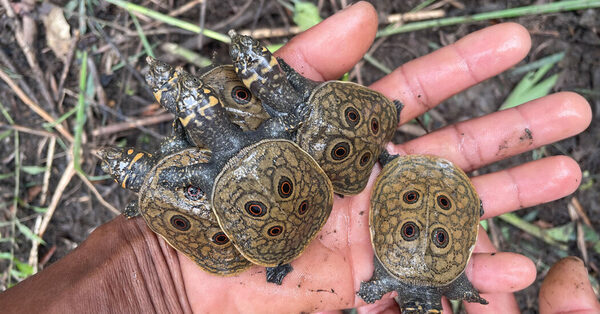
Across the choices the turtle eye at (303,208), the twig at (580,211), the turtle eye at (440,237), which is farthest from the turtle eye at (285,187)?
the twig at (580,211)

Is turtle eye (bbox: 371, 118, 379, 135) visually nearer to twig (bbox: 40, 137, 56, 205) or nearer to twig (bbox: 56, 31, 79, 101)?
twig (bbox: 56, 31, 79, 101)

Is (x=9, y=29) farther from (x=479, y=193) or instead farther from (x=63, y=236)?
(x=479, y=193)

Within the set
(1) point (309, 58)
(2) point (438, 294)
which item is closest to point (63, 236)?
(1) point (309, 58)

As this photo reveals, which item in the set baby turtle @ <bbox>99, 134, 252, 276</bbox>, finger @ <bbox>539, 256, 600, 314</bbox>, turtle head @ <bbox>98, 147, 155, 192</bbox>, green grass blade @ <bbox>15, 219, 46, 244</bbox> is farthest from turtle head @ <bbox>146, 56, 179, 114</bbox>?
finger @ <bbox>539, 256, 600, 314</bbox>

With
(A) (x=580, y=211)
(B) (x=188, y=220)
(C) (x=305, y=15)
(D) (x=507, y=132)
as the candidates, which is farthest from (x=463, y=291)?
(C) (x=305, y=15)

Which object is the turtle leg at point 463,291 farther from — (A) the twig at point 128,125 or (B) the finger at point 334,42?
(A) the twig at point 128,125

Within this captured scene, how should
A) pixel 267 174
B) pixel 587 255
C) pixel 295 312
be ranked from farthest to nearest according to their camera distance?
pixel 587 255 → pixel 295 312 → pixel 267 174
